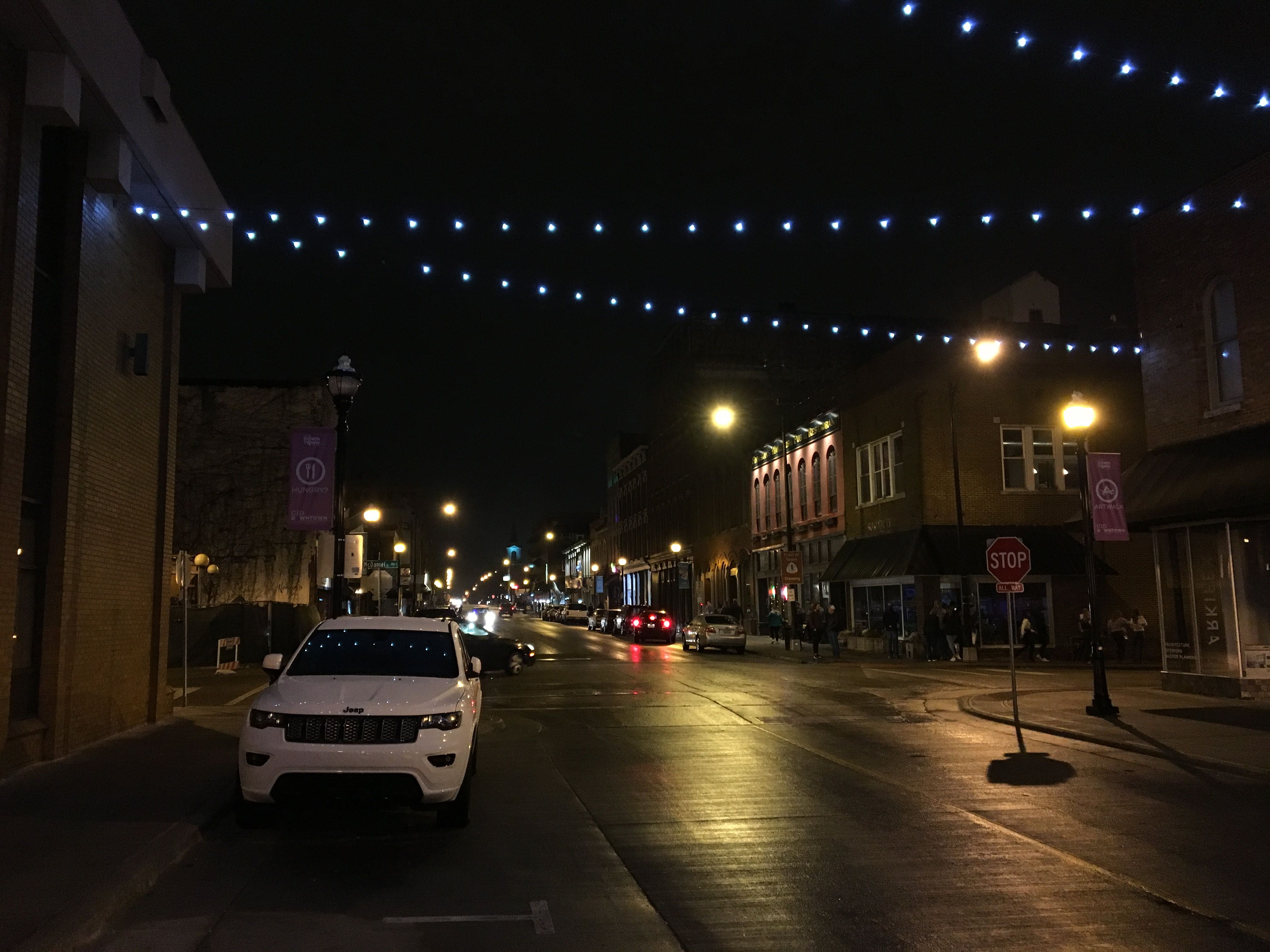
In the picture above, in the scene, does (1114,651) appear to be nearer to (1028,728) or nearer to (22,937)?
(1028,728)

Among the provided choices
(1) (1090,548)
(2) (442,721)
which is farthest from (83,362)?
(1) (1090,548)

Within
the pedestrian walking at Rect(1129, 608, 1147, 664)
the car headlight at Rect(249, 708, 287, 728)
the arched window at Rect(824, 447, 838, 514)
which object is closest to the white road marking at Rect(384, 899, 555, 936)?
A: the car headlight at Rect(249, 708, 287, 728)

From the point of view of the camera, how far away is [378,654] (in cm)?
1002

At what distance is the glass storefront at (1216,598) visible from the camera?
18375 mm

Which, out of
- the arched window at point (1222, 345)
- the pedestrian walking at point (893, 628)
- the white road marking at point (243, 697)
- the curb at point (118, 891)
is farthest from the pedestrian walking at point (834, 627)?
the curb at point (118, 891)

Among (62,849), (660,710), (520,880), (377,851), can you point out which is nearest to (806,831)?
(520,880)

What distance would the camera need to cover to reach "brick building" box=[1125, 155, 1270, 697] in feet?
58.4

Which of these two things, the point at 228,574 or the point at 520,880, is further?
the point at 228,574

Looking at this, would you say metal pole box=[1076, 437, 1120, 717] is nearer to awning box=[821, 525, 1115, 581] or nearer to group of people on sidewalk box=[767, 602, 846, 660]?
awning box=[821, 525, 1115, 581]

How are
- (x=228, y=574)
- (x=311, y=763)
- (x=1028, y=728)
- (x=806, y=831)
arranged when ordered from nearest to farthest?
(x=311, y=763) < (x=806, y=831) < (x=1028, y=728) < (x=228, y=574)

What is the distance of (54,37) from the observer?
1062 cm

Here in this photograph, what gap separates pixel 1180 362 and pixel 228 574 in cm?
2902

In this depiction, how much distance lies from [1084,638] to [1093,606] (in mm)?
14678

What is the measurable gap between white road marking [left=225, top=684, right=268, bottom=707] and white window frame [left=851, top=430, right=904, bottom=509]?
2233cm
